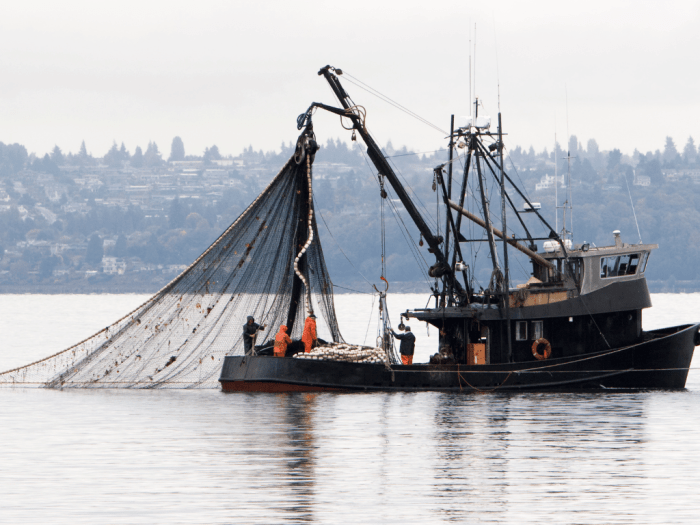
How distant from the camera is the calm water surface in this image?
1580 centimetres

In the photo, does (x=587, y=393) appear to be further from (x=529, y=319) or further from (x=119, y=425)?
(x=119, y=425)

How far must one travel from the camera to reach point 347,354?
30578 millimetres

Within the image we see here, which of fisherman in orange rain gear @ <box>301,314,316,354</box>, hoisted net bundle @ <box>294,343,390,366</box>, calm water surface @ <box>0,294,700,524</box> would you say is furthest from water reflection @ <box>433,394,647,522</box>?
fisherman in orange rain gear @ <box>301,314,316,354</box>

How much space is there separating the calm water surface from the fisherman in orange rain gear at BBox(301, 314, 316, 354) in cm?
137

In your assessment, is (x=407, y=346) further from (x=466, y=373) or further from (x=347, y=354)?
(x=347, y=354)

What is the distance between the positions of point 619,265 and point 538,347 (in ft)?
10.8

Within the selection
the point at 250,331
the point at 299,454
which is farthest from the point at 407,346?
the point at 299,454

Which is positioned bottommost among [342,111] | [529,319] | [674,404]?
[674,404]

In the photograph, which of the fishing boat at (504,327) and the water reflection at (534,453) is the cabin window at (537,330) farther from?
the water reflection at (534,453)

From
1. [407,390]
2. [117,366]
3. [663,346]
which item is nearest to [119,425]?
[117,366]

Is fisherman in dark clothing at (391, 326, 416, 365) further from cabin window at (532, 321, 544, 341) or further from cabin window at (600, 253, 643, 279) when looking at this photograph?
cabin window at (600, 253, 643, 279)

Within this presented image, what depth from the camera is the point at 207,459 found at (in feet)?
66.5

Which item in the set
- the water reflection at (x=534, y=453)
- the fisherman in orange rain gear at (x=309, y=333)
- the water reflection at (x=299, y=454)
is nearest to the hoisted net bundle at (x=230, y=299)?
the fisherman in orange rain gear at (x=309, y=333)

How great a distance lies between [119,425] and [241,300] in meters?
5.42
